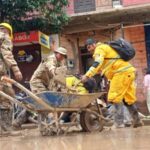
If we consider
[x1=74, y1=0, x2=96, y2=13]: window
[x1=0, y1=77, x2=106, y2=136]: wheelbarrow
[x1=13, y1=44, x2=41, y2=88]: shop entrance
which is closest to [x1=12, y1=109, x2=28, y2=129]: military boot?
[x1=0, y1=77, x2=106, y2=136]: wheelbarrow

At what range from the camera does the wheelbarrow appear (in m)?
8.00

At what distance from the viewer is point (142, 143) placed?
6.34 m

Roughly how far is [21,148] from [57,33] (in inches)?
449

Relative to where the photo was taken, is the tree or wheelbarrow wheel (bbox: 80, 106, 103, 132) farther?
the tree

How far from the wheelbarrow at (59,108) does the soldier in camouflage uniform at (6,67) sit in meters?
0.58

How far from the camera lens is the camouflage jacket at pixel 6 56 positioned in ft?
28.1

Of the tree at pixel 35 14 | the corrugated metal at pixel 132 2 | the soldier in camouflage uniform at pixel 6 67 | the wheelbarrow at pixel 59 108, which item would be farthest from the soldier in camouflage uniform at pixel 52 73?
the corrugated metal at pixel 132 2

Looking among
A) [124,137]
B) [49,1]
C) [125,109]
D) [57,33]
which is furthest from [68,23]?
[124,137]

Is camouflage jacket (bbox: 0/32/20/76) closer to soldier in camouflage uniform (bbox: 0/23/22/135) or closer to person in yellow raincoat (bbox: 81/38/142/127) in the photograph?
soldier in camouflage uniform (bbox: 0/23/22/135)

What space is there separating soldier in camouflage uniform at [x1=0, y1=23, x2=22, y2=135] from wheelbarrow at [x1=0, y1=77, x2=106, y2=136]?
580 mm

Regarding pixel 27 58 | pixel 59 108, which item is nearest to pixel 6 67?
pixel 59 108

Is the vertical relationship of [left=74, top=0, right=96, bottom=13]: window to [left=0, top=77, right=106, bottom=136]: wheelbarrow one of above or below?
above

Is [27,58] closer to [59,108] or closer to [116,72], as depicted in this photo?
[116,72]

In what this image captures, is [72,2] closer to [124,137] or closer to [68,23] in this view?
[68,23]
